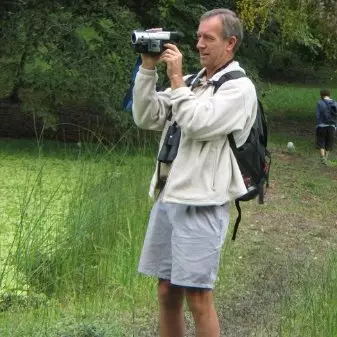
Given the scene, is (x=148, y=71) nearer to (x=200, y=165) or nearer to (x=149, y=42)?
(x=149, y=42)

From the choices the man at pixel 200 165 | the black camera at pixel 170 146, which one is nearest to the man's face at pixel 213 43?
the man at pixel 200 165

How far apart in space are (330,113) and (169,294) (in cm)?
1236

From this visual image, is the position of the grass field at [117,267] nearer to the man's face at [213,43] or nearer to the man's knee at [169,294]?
the man's knee at [169,294]

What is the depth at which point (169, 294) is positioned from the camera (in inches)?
147

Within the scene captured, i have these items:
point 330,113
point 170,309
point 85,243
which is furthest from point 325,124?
point 170,309

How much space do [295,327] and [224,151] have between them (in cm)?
110

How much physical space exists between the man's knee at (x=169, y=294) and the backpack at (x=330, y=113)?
12176 millimetres

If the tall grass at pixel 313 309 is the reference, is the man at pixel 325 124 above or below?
below

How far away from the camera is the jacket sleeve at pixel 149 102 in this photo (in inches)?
143

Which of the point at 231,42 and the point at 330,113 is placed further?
the point at 330,113

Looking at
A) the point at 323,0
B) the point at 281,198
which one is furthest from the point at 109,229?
the point at 323,0

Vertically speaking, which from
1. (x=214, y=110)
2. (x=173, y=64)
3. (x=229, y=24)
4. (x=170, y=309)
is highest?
(x=229, y=24)

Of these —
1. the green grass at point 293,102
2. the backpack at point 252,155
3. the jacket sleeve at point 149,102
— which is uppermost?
the jacket sleeve at point 149,102

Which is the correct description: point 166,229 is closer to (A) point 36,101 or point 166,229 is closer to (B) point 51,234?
(B) point 51,234
